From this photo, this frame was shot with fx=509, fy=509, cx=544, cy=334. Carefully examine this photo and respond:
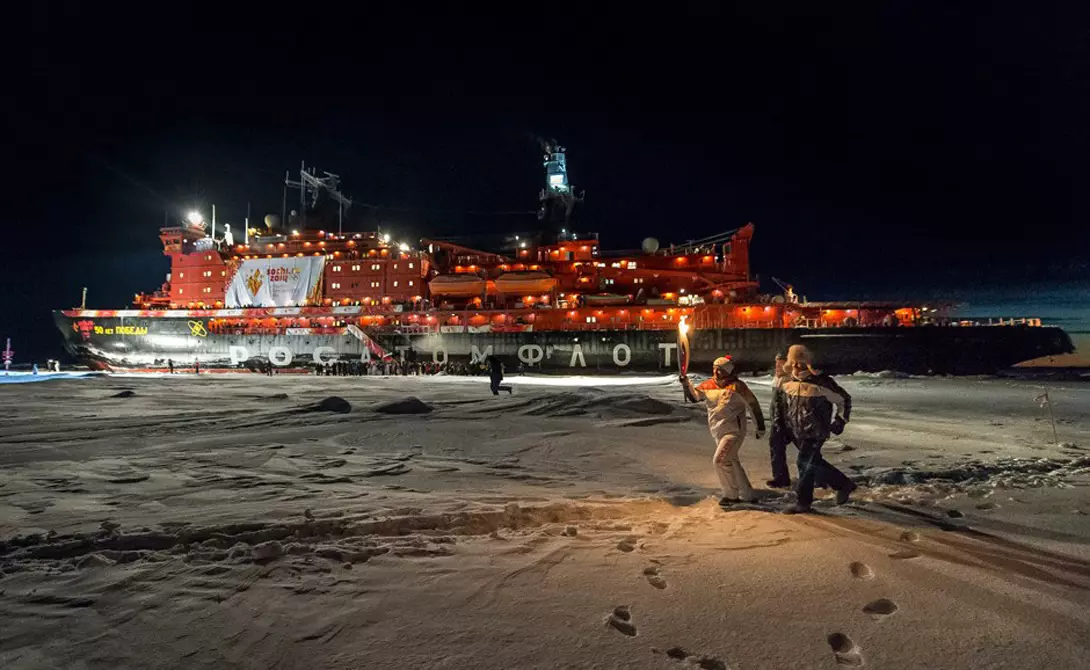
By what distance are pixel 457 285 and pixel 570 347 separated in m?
10.2

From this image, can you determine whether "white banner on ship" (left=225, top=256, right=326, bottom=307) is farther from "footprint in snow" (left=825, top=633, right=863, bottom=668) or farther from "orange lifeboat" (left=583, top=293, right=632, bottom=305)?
"footprint in snow" (left=825, top=633, right=863, bottom=668)

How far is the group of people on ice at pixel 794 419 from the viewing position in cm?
444

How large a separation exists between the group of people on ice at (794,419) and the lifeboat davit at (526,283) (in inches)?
1198

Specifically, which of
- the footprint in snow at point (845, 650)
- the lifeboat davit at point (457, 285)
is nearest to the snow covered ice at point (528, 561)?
the footprint in snow at point (845, 650)

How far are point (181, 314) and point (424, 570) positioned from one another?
137 ft

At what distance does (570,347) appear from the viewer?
31.5 m

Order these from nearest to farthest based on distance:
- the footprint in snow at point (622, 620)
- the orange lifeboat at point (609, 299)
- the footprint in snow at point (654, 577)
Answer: the footprint in snow at point (622, 620), the footprint in snow at point (654, 577), the orange lifeboat at point (609, 299)

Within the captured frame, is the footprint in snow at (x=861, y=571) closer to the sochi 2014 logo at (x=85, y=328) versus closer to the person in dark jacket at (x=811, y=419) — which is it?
the person in dark jacket at (x=811, y=419)

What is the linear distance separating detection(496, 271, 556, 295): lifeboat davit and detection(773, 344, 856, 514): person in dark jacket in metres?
31.2

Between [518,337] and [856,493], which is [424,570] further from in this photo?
[518,337]

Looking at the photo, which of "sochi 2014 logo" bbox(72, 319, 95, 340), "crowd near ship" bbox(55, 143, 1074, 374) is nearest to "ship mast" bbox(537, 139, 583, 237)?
"crowd near ship" bbox(55, 143, 1074, 374)

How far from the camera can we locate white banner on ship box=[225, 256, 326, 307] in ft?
125

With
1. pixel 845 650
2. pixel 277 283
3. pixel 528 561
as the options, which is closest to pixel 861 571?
pixel 845 650

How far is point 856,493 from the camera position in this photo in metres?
5.29
